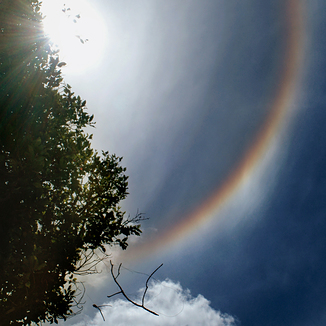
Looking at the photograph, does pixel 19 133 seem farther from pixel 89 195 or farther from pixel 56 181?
pixel 89 195

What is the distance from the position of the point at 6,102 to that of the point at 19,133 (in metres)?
1.56

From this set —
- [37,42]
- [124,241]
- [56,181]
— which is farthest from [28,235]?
[37,42]

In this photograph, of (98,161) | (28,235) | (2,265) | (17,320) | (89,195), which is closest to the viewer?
(2,265)

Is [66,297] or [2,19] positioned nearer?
[2,19]

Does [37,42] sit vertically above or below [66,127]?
above

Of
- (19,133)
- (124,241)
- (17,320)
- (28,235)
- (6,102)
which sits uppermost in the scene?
(6,102)

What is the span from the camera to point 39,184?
22.5 feet

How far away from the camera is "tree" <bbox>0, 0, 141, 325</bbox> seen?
7.30 meters

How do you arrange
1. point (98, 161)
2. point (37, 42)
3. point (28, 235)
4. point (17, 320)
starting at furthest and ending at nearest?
1. point (98, 161)
2. point (37, 42)
3. point (17, 320)
4. point (28, 235)

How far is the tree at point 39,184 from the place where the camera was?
730 cm

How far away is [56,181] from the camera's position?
837cm

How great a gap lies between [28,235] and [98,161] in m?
5.00

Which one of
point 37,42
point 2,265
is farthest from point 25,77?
point 2,265

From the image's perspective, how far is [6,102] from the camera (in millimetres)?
8266
